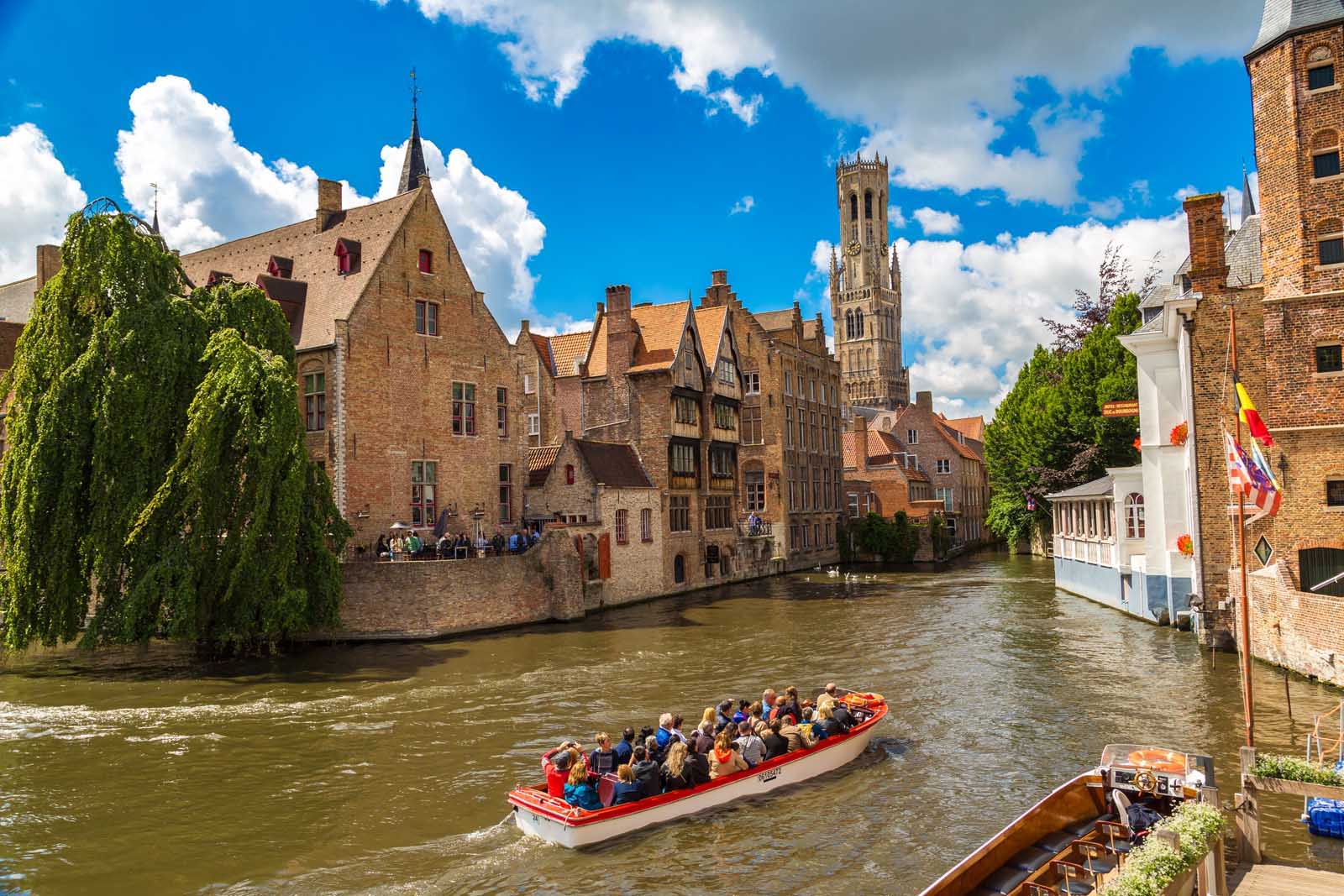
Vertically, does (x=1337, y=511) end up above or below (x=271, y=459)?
below

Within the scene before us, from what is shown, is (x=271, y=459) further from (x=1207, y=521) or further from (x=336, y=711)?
(x=1207, y=521)

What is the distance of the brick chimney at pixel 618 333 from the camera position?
4353cm

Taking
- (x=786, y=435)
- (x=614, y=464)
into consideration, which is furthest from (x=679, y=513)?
(x=786, y=435)

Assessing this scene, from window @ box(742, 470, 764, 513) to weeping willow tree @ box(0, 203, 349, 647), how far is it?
31.9m

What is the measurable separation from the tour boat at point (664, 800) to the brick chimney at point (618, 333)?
29202 mm

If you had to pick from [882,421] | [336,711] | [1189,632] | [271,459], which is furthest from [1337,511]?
[882,421]

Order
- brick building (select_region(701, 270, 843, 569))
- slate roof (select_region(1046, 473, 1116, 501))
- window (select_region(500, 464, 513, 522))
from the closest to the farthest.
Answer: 1. slate roof (select_region(1046, 473, 1116, 501))
2. window (select_region(500, 464, 513, 522))
3. brick building (select_region(701, 270, 843, 569))

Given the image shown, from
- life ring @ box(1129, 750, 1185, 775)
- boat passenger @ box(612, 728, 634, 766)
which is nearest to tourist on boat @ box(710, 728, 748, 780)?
boat passenger @ box(612, 728, 634, 766)

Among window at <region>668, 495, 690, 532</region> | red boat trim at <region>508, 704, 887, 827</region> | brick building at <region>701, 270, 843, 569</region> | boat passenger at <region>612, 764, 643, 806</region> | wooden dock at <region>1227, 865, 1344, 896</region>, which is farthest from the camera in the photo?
brick building at <region>701, 270, 843, 569</region>

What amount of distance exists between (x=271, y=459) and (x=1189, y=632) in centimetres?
2658

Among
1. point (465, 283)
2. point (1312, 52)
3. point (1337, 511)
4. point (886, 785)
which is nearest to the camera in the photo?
point (886, 785)

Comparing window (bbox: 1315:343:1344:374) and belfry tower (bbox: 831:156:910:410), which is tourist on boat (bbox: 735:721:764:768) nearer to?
window (bbox: 1315:343:1344:374)

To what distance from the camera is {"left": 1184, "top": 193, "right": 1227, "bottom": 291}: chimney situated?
26.0 metres

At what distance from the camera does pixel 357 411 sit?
3177 cm
